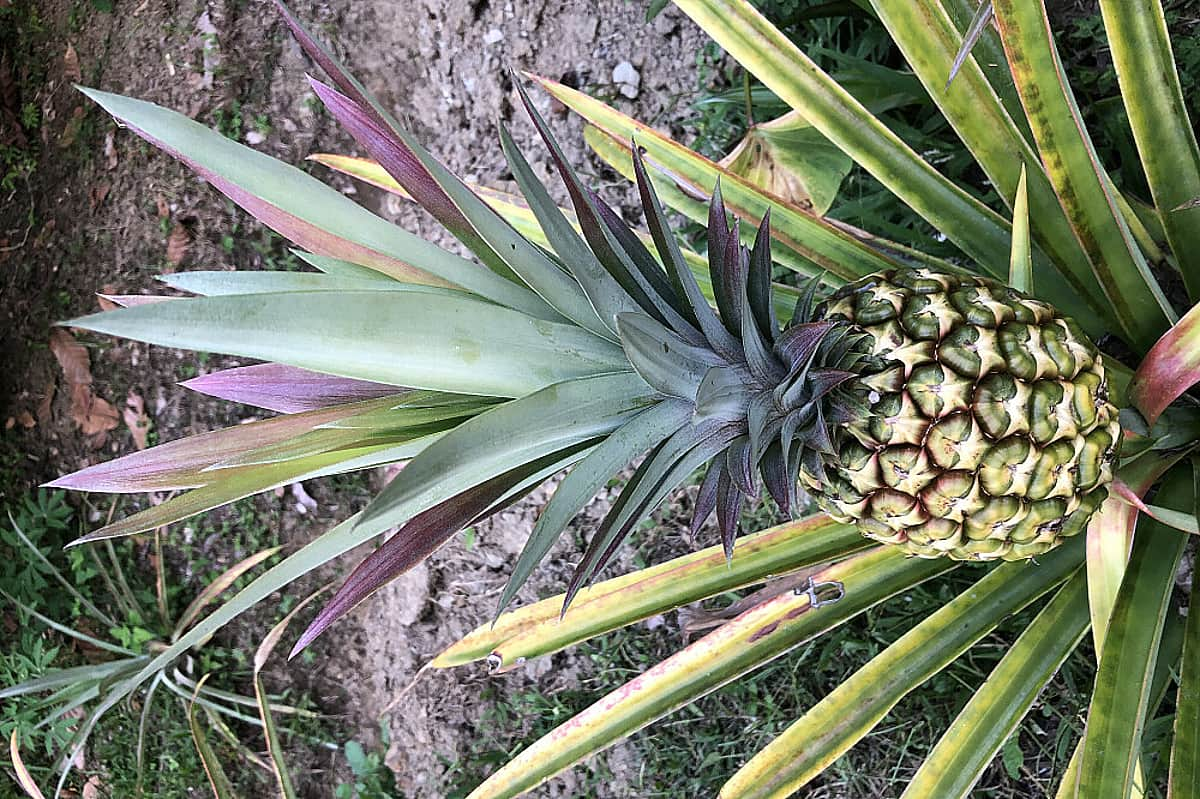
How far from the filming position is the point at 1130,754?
1019 mm

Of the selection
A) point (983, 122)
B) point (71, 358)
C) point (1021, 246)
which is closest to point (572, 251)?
point (1021, 246)

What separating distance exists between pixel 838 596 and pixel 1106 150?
3.22ft

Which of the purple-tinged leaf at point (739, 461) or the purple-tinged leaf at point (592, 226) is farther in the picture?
the purple-tinged leaf at point (739, 461)

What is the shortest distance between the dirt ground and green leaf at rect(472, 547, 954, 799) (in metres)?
0.78

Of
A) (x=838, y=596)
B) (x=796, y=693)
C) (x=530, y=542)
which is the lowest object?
(x=796, y=693)

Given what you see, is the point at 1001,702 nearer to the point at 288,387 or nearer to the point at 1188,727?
the point at 1188,727

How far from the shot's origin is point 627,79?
217cm

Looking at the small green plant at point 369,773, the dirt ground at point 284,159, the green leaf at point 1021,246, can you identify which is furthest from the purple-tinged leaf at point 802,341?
the small green plant at point 369,773

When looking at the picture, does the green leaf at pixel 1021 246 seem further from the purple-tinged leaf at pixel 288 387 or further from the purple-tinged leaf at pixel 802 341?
the purple-tinged leaf at pixel 288 387

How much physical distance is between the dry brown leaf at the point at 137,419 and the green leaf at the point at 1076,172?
2813 millimetres

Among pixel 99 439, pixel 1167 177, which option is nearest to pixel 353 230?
pixel 1167 177

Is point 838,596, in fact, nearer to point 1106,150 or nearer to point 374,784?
point 1106,150

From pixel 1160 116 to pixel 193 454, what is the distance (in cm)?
122

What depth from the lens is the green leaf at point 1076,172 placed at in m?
1.08
